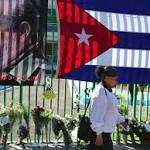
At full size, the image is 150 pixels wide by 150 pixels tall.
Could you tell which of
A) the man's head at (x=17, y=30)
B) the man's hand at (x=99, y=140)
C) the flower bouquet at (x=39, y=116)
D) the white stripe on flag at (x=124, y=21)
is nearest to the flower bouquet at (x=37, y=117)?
the flower bouquet at (x=39, y=116)

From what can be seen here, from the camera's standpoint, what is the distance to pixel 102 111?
5570 mm

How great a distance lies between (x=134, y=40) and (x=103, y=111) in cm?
314

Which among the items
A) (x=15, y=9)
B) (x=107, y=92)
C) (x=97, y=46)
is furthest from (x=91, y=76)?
(x=107, y=92)

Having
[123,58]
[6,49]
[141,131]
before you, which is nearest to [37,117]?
[6,49]

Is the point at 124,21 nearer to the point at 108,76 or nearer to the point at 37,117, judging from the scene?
the point at 37,117

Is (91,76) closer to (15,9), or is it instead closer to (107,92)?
(15,9)

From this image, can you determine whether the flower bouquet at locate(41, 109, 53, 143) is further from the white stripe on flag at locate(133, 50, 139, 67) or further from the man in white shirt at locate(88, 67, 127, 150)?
the man in white shirt at locate(88, 67, 127, 150)

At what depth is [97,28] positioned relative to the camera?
325 inches

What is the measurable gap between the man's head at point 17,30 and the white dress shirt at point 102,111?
2.39m

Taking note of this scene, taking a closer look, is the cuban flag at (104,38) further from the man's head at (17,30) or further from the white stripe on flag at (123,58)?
the man's head at (17,30)

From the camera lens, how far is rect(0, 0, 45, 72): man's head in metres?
7.66

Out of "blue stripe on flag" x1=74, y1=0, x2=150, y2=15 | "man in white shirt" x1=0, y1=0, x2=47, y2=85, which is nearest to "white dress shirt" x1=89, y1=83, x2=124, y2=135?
"man in white shirt" x1=0, y1=0, x2=47, y2=85

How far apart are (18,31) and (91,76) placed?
54.0 inches

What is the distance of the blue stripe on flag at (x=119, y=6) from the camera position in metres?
8.20
